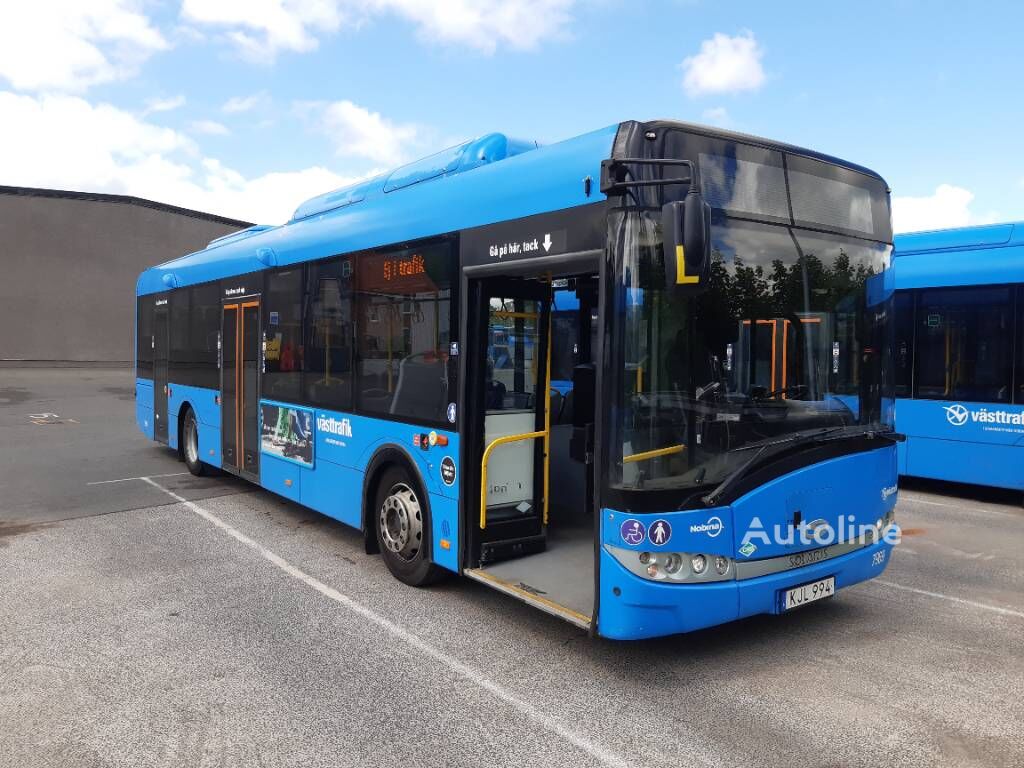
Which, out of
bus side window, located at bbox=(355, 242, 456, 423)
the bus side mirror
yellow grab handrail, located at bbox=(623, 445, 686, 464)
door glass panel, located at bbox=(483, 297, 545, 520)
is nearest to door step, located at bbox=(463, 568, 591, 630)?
door glass panel, located at bbox=(483, 297, 545, 520)

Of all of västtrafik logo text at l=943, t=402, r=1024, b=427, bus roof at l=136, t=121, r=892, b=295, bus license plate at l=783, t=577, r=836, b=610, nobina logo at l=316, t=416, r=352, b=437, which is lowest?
bus license plate at l=783, t=577, r=836, b=610

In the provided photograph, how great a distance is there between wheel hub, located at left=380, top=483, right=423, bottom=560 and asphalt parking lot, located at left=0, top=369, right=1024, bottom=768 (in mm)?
340

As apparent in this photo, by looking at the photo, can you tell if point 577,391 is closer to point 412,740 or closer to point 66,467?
point 412,740

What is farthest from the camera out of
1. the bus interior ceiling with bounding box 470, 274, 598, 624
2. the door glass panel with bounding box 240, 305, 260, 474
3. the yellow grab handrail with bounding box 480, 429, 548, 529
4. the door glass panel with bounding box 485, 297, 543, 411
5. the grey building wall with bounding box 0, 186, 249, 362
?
the grey building wall with bounding box 0, 186, 249, 362

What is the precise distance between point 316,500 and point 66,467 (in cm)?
678

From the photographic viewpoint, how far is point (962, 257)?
9.48 m

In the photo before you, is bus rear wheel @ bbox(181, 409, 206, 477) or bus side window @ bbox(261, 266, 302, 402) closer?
bus side window @ bbox(261, 266, 302, 402)

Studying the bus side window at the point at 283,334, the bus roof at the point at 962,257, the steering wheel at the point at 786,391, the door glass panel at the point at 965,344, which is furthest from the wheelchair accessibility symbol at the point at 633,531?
the door glass panel at the point at 965,344

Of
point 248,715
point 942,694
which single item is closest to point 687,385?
point 942,694

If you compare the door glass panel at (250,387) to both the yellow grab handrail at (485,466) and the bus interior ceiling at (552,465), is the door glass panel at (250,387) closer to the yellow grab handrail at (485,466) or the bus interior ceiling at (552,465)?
the bus interior ceiling at (552,465)

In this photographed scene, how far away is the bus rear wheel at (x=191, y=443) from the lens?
10.6 metres

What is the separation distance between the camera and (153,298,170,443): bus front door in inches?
450

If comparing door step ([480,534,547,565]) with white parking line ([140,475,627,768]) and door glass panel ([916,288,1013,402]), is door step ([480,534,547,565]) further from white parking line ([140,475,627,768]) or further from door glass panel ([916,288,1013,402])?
door glass panel ([916,288,1013,402])

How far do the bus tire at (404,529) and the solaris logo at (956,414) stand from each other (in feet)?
22.9
